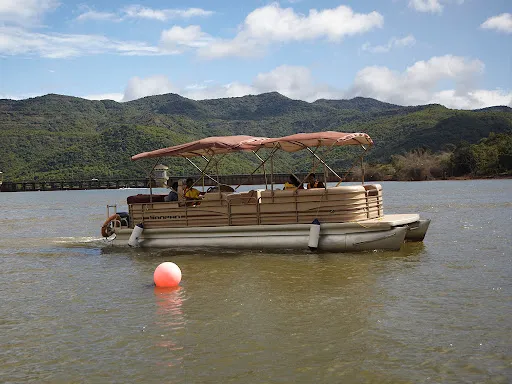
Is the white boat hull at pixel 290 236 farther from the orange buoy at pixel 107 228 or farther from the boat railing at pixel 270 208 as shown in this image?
the orange buoy at pixel 107 228

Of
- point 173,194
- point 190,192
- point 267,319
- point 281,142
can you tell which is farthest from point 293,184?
point 267,319

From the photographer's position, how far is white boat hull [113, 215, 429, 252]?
1552 centimetres

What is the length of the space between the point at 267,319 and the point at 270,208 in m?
7.05

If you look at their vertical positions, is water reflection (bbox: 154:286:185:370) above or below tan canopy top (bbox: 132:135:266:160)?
below

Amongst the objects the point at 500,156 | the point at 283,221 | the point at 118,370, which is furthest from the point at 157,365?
the point at 500,156

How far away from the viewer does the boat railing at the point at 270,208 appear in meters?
15.7

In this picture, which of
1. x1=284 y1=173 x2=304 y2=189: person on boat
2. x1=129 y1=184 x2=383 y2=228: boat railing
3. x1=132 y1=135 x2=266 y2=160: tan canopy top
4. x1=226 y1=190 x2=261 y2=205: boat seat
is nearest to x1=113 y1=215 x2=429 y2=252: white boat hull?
x1=129 y1=184 x2=383 y2=228: boat railing

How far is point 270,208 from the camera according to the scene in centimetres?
1641

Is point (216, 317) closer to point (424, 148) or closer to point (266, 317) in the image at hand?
point (266, 317)

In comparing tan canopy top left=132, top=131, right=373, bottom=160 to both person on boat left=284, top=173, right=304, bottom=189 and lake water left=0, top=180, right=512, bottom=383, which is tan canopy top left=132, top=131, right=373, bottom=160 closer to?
person on boat left=284, top=173, right=304, bottom=189

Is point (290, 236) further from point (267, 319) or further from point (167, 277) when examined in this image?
point (267, 319)

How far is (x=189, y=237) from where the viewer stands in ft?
56.9

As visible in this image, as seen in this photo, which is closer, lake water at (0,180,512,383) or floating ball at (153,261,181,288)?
lake water at (0,180,512,383)

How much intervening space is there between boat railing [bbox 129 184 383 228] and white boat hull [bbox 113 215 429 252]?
0.24 metres
